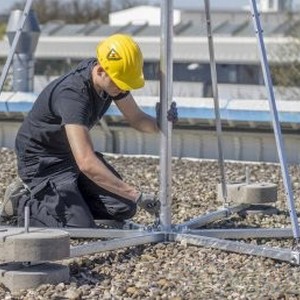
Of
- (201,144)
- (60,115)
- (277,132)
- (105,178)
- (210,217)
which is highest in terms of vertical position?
(201,144)

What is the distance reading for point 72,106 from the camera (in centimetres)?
699

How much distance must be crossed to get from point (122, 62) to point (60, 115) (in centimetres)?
50

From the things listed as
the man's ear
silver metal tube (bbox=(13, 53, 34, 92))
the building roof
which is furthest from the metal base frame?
the building roof

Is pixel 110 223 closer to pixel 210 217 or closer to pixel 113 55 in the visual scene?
pixel 210 217

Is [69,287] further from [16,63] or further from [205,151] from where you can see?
[16,63]

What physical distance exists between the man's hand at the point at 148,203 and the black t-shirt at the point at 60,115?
52cm

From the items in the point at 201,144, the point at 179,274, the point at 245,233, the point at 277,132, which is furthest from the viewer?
the point at 201,144

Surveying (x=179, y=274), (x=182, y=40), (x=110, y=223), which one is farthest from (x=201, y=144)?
(x=182, y=40)

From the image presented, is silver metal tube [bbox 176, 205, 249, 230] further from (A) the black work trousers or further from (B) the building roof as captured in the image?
(B) the building roof

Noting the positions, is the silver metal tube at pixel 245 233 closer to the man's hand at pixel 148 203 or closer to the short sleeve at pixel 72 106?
the man's hand at pixel 148 203

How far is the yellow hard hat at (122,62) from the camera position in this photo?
275 inches

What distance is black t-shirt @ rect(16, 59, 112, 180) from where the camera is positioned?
7.02 m

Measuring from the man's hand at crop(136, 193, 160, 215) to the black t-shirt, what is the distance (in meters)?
0.52

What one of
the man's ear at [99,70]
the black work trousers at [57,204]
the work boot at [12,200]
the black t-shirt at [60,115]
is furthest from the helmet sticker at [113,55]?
the work boot at [12,200]
